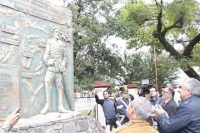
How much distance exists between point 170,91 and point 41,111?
10.8ft

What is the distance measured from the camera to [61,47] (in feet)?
32.9

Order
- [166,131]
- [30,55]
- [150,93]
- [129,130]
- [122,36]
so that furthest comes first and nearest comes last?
[122,36]
[150,93]
[30,55]
[166,131]
[129,130]

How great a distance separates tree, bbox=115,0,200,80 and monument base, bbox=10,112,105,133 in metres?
12.7

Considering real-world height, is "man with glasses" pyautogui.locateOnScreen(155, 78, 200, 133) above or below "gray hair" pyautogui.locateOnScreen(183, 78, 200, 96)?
below

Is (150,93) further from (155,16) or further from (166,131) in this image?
(155,16)

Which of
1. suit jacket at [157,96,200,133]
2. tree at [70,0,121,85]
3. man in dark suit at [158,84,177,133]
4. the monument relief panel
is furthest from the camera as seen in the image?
tree at [70,0,121,85]

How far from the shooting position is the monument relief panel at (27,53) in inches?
323

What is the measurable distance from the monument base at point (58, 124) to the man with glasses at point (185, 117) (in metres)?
3.98

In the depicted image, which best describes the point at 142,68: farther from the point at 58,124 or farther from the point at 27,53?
the point at 27,53

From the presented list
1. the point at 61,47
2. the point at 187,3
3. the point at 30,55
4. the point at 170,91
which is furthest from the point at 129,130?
the point at 187,3

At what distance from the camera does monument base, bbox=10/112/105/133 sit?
8570 millimetres

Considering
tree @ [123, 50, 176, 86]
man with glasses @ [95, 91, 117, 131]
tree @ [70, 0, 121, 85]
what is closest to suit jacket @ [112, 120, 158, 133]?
man with glasses @ [95, 91, 117, 131]

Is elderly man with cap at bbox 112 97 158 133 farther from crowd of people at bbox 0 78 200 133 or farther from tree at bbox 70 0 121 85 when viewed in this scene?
tree at bbox 70 0 121 85

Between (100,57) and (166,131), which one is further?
(100,57)
